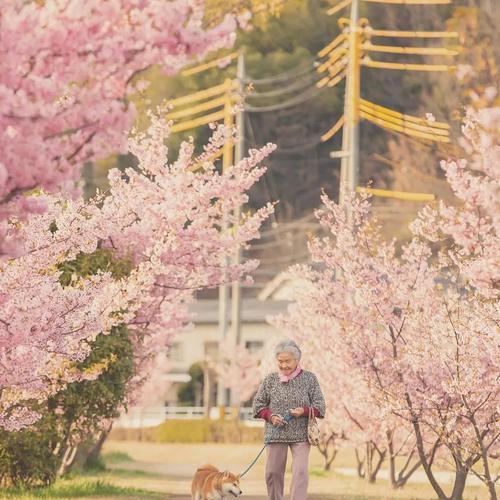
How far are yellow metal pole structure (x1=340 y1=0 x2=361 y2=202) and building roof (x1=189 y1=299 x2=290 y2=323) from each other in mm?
35253

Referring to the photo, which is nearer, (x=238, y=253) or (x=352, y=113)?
(x=352, y=113)

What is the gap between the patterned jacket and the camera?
12844 mm

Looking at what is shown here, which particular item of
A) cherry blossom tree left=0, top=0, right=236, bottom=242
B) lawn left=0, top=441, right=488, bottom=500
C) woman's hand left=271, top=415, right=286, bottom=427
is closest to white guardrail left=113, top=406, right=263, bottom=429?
lawn left=0, top=441, right=488, bottom=500

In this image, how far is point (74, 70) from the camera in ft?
25.1

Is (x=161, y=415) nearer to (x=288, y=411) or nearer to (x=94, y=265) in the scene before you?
(x=94, y=265)

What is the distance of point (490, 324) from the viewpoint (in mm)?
14695

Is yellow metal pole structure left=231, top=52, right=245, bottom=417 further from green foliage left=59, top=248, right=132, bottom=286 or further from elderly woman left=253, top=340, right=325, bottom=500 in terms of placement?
elderly woman left=253, top=340, right=325, bottom=500

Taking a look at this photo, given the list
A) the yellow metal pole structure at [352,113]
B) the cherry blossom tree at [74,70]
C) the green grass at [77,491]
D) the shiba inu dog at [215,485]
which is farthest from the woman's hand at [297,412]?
the yellow metal pole structure at [352,113]

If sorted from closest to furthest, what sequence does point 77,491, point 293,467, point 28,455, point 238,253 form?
point 293,467 < point 28,455 < point 77,491 < point 238,253

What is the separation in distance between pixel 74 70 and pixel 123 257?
468 inches

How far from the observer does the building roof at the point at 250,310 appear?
246 ft

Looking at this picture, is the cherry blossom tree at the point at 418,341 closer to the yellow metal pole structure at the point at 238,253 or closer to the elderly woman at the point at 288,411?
the elderly woman at the point at 288,411

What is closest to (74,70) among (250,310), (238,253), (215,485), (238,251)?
(215,485)

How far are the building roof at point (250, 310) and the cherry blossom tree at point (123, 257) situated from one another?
50.9 metres
